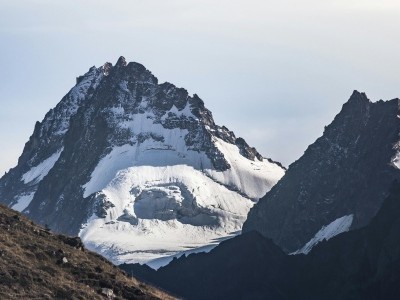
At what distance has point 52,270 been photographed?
108 meters

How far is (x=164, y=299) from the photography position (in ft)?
375

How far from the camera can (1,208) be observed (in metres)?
124

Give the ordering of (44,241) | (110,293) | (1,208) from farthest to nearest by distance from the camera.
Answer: (1,208)
(44,241)
(110,293)

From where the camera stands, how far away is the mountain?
10406 centimetres

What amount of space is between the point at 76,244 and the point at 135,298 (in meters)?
12.9

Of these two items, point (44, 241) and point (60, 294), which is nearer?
point (60, 294)

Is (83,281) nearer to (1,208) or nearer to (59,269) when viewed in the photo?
(59,269)

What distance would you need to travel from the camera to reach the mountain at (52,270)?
104062 millimetres

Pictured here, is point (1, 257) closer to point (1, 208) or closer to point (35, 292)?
point (35, 292)

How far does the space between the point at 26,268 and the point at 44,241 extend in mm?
8826

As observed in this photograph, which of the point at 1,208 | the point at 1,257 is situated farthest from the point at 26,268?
the point at 1,208

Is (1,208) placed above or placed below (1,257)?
above

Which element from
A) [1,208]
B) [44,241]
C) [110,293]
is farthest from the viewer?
[1,208]

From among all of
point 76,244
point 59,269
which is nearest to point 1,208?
point 76,244
